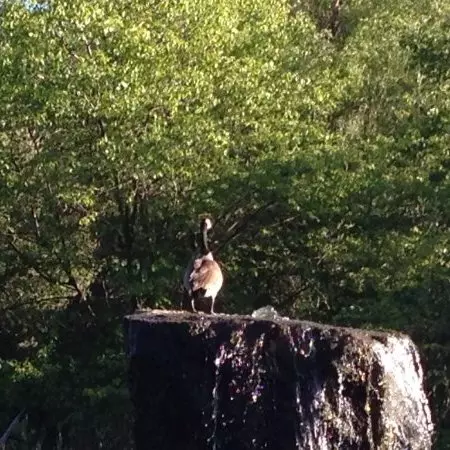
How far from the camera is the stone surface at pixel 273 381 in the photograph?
11.0 m

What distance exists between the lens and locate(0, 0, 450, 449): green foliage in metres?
19.9

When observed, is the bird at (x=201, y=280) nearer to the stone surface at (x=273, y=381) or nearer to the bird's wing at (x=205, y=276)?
the bird's wing at (x=205, y=276)

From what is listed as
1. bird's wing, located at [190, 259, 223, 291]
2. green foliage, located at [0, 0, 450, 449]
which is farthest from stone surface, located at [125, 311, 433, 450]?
green foliage, located at [0, 0, 450, 449]

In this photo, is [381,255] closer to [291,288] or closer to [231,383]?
[291,288]

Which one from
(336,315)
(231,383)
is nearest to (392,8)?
(336,315)

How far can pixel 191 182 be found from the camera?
20.8m

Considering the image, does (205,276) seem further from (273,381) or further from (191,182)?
(191,182)

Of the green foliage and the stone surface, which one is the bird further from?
the green foliage

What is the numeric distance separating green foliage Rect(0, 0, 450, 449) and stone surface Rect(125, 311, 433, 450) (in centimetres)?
793

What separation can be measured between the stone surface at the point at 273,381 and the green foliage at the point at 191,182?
793 centimetres

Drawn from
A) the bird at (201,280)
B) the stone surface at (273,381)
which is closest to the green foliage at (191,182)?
the bird at (201,280)

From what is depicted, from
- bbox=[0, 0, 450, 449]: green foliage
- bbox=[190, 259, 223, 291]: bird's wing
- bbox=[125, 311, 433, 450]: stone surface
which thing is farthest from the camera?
bbox=[0, 0, 450, 449]: green foliage

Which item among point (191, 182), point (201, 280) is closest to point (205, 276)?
point (201, 280)

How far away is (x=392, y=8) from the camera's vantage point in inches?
1049
